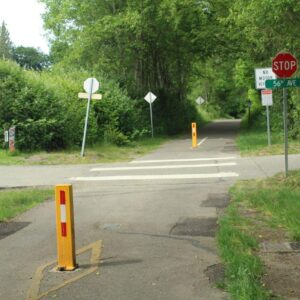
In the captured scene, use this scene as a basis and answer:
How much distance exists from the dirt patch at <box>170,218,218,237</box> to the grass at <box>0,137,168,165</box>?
36.7ft

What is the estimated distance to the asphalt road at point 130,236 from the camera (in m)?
5.71

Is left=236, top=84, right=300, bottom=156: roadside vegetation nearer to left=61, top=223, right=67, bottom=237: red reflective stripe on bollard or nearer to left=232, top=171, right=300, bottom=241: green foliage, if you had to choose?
left=232, top=171, right=300, bottom=241: green foliage

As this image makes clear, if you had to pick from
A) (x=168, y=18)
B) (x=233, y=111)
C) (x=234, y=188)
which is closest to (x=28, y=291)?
(x=234, y=188)

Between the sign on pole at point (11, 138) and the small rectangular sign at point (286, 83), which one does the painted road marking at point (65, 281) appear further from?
the sign on pole at point (11, 138)

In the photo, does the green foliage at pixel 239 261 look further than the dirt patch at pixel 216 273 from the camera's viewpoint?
No

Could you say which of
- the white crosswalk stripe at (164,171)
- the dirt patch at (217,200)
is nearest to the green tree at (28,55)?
the white crosswalk stripe at (164,171)

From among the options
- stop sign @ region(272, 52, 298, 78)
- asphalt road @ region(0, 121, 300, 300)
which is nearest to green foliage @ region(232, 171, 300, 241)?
asphalt road @ region(0, 121, 300, 300)

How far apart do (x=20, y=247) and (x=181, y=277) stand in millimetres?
2715

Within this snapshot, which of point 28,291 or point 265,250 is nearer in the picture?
point 28,291

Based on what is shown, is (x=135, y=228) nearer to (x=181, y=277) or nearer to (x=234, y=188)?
(x=181, y=277)

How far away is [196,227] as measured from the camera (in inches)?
337

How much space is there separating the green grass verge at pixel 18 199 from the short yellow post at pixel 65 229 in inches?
148

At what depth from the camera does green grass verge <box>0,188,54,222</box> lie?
1039 centimetres

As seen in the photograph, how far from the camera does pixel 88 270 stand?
20.9ft
